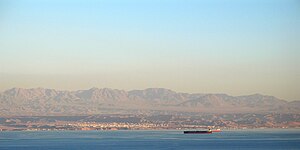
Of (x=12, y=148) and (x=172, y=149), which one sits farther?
(x=12, y=148)

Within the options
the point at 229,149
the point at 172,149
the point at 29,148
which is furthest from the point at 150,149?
the point at 29,148

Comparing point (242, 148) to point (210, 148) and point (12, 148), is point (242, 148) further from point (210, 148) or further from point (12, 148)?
point (12, 148)

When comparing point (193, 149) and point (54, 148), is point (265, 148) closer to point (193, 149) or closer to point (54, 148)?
point (193, 149)

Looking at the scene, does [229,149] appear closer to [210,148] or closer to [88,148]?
[210,148]

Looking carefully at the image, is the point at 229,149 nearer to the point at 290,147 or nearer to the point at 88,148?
the point at 290,147

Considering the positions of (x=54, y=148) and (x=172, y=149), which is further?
(x=54, y=148)

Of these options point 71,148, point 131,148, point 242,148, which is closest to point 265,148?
point 242,148

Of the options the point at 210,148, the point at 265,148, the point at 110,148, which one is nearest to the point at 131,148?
the point at 110,148
